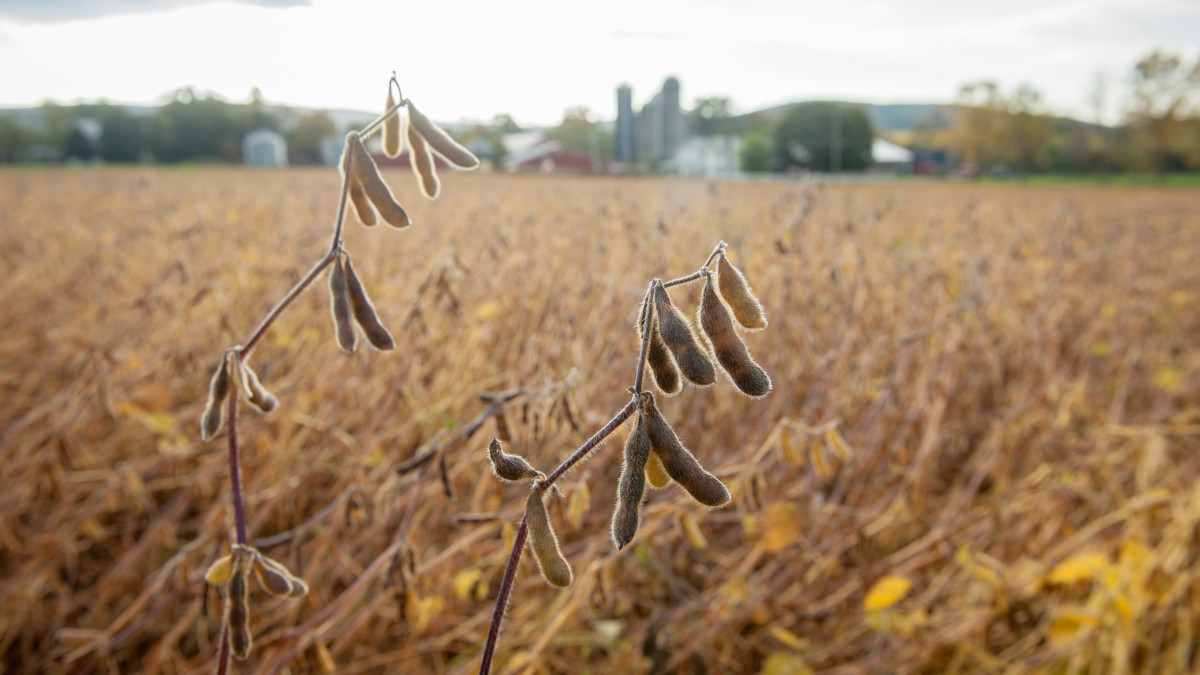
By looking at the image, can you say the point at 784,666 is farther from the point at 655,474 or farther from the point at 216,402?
the point at 216,402

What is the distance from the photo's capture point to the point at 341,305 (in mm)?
704

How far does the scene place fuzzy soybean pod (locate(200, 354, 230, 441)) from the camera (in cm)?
71

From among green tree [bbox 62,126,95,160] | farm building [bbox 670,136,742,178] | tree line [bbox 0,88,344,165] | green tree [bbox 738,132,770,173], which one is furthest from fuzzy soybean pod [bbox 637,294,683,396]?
green tree [bbox 62,126,95,160]

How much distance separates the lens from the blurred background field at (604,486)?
1591mm

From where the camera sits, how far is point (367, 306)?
754 millimetres

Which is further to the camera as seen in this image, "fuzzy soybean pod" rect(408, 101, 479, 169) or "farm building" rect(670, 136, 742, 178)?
"farm building" rect(670, 136, 742, 178)

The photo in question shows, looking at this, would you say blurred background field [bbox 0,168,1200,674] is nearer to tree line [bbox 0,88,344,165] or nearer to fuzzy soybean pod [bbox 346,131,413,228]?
fuzzy soybean pod [bbox 346,131,413,228]

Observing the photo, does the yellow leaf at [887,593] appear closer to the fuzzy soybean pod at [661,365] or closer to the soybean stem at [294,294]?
the fuzzy soybean pod at [661,365]

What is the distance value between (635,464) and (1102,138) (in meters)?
54.2

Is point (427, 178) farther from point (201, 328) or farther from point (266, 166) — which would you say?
point (266, 166)

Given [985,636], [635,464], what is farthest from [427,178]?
[985,636]

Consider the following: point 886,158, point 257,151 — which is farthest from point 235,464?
point 886,158

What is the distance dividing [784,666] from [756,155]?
30.6m

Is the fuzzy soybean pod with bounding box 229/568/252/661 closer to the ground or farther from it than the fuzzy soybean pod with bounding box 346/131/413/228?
closer to the ground
